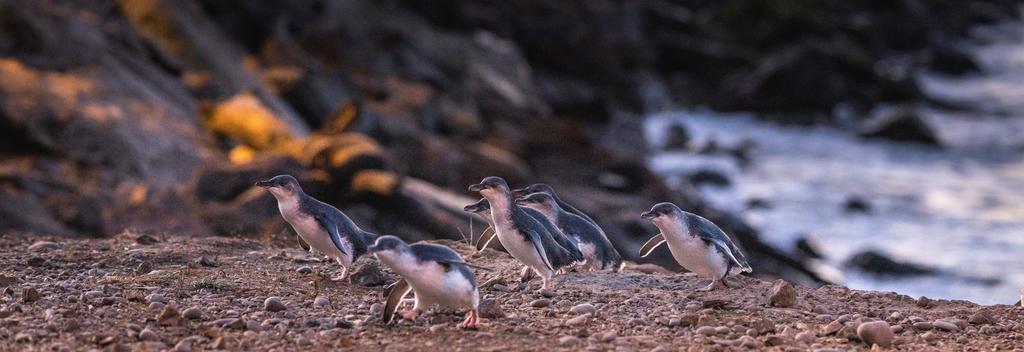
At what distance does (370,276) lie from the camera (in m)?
10.5

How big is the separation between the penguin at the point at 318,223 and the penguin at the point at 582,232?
1.58m

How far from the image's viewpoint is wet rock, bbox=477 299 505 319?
30.5 ft

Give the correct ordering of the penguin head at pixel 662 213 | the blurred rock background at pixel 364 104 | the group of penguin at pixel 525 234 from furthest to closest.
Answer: the blurred rock background at pixel 364 104 → the penguin head at pixel 662 213 → the group of penguin at pixel 525 234

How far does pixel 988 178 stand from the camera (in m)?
34.7

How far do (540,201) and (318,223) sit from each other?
2.08m

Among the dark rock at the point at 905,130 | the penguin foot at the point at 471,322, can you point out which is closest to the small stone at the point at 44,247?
the penguin foot at the point at 471,322

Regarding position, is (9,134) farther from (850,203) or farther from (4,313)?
(850,203)

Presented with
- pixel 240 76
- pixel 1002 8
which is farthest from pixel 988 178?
pixel 1002 8

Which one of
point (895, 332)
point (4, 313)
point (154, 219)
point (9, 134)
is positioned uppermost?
point (9, 134)

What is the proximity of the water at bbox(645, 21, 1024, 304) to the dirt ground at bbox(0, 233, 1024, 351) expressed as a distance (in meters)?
11.5

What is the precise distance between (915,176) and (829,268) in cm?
1168

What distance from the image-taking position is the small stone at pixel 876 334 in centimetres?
907

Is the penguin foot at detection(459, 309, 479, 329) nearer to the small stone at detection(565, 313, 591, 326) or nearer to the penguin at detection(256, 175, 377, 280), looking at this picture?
the small stone at detection(565, 313, 591, 326)

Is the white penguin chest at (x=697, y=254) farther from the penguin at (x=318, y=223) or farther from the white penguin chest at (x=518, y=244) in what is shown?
the penguin at (x=318, y=223)
